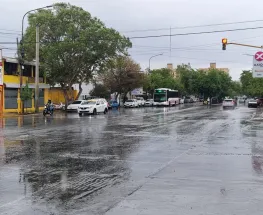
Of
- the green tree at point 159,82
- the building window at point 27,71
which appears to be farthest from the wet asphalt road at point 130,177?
the green tree at point 159,82

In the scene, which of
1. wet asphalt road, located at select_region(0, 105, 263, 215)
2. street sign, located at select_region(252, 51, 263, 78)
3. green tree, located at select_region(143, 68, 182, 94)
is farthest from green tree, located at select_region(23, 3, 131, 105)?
wet asphalt road, located at select_region(0, 105, 263, 215)

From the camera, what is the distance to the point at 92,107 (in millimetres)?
40438

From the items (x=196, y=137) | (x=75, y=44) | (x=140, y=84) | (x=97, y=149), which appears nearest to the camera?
(x=97, y=149)

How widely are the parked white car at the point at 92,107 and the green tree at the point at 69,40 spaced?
7.78 metres

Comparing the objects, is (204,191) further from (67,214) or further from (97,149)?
(97,149)

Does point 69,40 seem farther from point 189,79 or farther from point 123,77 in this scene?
point 189,79

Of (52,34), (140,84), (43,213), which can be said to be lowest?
(43,213)

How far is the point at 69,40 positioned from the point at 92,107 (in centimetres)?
1057

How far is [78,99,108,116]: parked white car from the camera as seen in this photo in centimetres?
3972

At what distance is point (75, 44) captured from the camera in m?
45.8

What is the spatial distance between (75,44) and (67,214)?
40.9 m

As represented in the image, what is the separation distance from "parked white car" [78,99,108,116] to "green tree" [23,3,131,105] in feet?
25.5

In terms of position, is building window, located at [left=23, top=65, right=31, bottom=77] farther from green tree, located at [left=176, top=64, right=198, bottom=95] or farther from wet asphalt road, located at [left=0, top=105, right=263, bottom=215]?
green tree, located at [left=176, top=64, right=198, bottom=95]

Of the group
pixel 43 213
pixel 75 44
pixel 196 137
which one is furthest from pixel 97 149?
pixel 75 44
